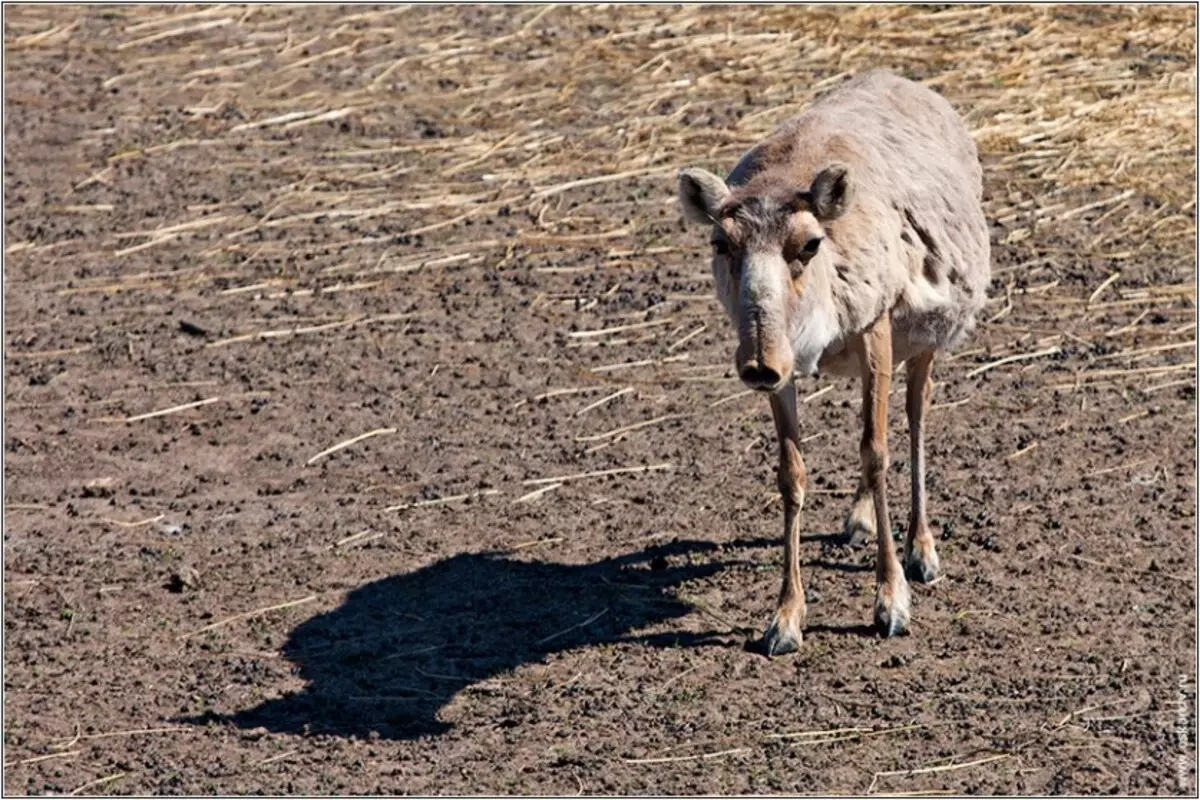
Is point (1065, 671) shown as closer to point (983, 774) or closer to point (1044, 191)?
point (983, 774)

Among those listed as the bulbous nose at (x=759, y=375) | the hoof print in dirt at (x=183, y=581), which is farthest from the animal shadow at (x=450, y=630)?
the bulbous nose at (x=759, y=375)

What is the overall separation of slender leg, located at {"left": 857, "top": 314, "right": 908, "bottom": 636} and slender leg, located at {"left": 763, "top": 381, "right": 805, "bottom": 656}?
0.35 meters

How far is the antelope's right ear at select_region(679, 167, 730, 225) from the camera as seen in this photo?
8.23 meters

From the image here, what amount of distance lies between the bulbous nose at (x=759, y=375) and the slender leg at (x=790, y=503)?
41.9 inches

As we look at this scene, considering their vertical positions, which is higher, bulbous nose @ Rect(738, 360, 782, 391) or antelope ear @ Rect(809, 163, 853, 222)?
antelope ear @ Rect(809, 163, 853, 222)

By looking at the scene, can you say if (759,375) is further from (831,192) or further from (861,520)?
(861,520)

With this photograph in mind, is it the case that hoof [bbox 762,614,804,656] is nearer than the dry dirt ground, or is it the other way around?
the dry dirt ground

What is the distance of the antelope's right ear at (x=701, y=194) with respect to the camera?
823 cm

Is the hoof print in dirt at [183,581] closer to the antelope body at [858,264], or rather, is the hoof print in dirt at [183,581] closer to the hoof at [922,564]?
the antelope body at [858,264]

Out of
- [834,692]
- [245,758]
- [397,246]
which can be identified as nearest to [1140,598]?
[834,692]

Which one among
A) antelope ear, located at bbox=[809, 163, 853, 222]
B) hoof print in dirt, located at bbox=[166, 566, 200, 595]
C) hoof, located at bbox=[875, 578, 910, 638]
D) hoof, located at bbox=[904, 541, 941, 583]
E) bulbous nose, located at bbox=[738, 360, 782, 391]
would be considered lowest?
hoof, located at bbox=[904, 541, 941, 583]

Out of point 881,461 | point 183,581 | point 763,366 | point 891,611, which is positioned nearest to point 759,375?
point 763,366

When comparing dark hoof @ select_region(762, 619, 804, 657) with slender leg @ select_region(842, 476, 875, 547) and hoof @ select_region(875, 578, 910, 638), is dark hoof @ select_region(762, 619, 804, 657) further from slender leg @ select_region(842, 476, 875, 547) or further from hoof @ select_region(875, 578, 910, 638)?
slender leg @ select_region(842, 476, 875, 547)

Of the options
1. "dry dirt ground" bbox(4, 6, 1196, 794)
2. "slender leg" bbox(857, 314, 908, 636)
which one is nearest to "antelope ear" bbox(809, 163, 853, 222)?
"slender leg" bbox(857, 314, 908, 636)
